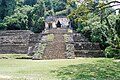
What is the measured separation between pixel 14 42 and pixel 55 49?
9.69 m

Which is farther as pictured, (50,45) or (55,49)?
(50,45)

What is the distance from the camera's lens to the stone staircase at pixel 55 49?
25.9m

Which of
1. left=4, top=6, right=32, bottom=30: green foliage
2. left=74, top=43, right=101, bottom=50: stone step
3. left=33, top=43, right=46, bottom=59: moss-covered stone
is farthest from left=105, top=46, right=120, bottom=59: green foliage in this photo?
left=4, top=6, right=32, bottom=30: green foliage

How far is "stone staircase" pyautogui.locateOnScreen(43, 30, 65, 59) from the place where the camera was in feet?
84.8

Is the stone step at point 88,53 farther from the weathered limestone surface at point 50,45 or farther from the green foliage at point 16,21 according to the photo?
the green foliage at point 16,21

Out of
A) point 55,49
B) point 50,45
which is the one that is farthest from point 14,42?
point 55,49

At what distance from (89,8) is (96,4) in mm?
646

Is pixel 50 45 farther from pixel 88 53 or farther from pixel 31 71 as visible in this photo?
pixel 31 71

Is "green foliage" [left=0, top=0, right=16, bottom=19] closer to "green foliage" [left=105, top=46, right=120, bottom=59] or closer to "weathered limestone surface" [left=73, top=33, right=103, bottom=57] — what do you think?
"weathered limestone surface" [left=73, top=33, right=103, bottom=57]

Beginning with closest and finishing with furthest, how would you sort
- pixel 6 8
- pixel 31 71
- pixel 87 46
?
pixel 31 71, pixel 87 46, pixel 6 8

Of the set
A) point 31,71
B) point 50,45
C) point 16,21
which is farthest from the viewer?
point 16,21

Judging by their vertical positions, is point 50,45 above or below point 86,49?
above

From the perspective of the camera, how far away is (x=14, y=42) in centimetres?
3512

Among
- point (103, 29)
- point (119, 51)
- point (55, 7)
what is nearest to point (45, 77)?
point (119, 51)
